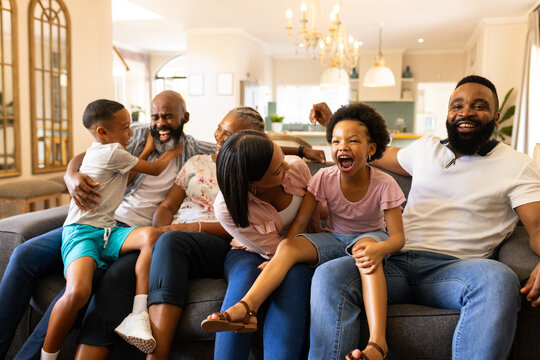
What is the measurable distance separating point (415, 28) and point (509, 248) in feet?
22.6

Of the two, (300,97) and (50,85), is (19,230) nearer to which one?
(50,85)

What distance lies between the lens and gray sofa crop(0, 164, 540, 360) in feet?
4.98

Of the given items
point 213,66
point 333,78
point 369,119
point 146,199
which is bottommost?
point 146,199

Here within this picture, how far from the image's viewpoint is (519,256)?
1.65 m

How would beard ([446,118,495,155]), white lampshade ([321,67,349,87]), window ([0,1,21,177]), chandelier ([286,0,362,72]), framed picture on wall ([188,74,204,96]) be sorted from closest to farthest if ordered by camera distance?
beard ([446,118,495,155]), window ([0,1,21,177]), chandelier ([286,0,362,72]), white lampshade ([321,67,349,87]), framed picture on wall ([188,74,204,96])

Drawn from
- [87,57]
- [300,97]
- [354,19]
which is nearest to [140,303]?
[87,57]

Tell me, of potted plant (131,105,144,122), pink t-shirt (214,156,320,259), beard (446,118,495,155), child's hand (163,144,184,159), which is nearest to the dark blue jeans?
pink t-shirt (214,156,320,259)

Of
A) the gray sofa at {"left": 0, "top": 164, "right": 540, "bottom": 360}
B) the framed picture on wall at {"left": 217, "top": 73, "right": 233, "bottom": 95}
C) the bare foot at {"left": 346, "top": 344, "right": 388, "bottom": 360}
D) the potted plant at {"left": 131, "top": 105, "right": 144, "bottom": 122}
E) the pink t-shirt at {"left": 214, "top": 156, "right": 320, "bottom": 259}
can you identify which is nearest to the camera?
the bare foot at {"left": 346, "top": 344, "right": 388, "bottom": 360}

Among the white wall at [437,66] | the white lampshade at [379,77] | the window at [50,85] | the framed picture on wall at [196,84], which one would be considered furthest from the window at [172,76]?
the window at [50,85]

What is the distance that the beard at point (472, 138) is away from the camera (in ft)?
6.05

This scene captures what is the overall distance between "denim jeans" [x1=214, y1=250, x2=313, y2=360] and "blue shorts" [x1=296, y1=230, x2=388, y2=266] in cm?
9

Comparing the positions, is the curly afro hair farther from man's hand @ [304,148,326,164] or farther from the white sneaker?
the white sneaker

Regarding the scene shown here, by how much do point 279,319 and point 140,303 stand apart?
1.69 ft

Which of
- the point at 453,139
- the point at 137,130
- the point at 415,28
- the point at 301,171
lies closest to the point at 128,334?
the point at 301,171
